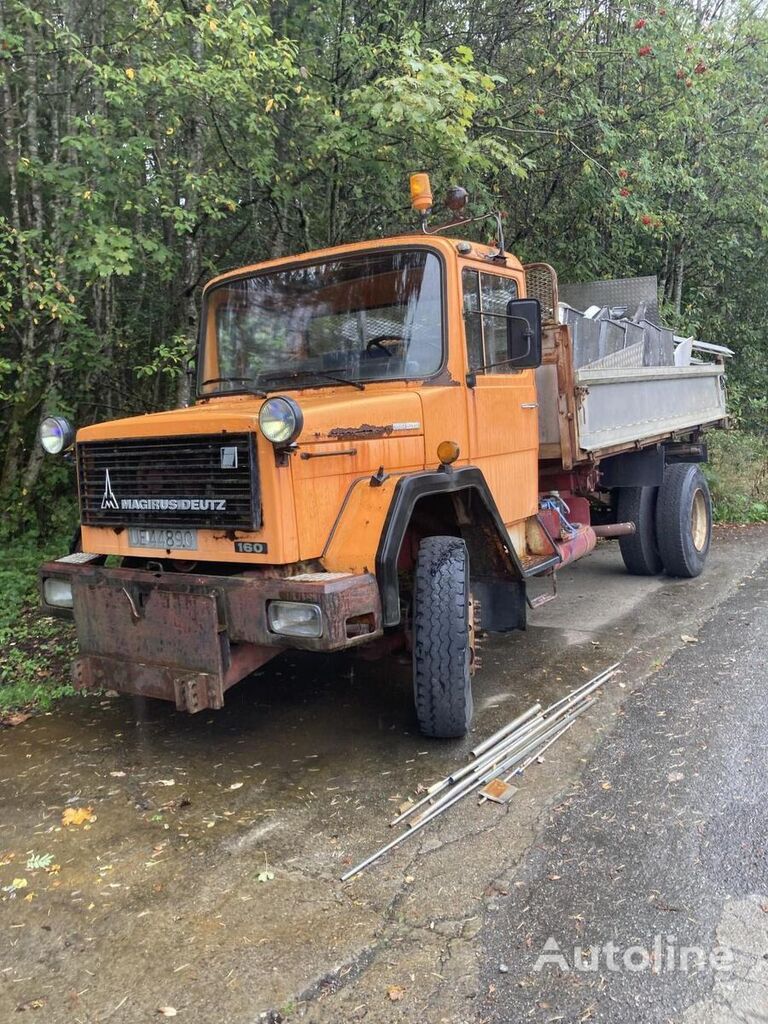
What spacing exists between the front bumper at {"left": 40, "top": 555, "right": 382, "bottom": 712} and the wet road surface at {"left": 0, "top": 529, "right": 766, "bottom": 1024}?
0.53m

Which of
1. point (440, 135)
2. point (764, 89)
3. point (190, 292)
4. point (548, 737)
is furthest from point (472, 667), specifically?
point (764, 89)

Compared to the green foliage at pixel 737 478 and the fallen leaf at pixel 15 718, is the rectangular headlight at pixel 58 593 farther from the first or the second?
the green foliage at pixel 737 478

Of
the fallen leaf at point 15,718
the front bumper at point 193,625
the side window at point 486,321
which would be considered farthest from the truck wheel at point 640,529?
the fallen leaf at point 15,718

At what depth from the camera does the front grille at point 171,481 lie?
3.51 meters

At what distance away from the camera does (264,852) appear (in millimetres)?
3230

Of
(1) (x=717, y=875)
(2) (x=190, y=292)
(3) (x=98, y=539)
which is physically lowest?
→ (1) (x=717, y=875)

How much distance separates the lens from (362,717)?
4578mm

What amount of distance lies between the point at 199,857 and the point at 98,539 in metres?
1.78

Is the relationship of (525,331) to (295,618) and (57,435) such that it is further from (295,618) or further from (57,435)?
(57,435)

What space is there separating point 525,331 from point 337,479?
1587 millimetres

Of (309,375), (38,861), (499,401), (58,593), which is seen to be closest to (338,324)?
(309,375)

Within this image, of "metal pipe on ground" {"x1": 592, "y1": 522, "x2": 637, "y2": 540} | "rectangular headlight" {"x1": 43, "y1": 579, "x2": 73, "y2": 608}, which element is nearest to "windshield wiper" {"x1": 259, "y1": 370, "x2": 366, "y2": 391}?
"rectangular headlight" {"x1": 43, "y1": 579, "x2": 73, "y2": 608}

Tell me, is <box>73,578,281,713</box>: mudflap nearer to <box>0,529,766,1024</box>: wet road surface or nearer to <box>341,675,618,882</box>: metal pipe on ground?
<box>0,529,766,1024</box>: wet road surface

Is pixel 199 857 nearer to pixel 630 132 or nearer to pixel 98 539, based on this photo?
pixel 98 539
